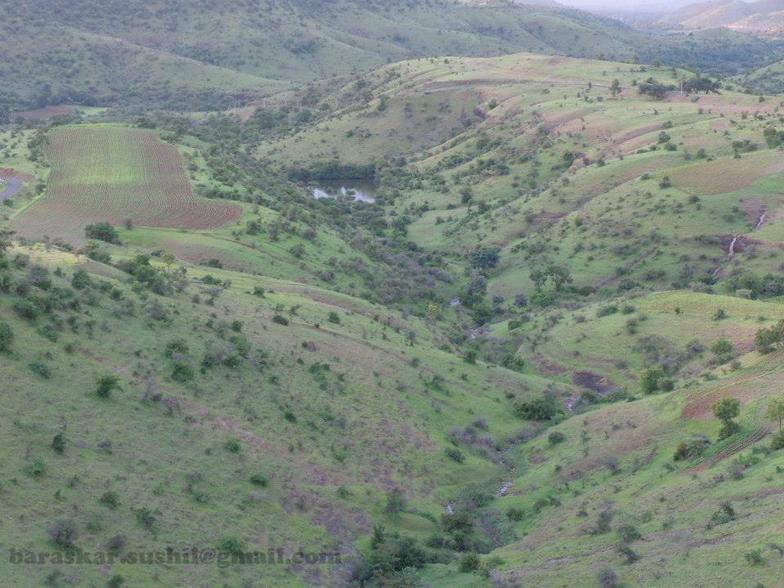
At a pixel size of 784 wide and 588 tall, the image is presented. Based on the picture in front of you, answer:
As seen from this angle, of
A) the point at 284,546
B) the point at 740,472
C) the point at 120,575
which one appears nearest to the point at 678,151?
the point at 740,472

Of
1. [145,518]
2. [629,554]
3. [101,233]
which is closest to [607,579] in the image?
[629,554]

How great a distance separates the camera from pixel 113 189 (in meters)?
104

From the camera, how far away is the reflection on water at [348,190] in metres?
146

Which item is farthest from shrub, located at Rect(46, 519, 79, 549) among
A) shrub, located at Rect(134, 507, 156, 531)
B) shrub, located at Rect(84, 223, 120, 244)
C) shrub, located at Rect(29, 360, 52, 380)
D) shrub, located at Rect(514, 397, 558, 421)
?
shrub, located at Rect(84, 223, 120, 244)

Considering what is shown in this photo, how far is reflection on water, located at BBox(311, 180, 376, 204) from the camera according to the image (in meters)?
146

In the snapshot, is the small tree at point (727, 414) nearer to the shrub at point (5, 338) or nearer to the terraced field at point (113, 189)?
the shrub at point (5, 338)

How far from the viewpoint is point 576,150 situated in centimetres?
12962

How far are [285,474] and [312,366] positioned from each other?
39.0 ft

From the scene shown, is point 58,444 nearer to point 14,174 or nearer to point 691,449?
point 691,449

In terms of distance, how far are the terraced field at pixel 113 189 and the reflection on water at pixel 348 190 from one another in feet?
105

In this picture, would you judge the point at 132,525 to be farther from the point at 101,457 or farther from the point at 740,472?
the point at 740,472

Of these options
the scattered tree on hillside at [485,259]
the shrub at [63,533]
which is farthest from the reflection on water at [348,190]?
the shrub at [63,533]

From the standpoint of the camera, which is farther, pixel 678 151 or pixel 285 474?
pixel 678 151

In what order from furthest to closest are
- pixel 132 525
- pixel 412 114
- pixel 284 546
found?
pixel 412 114 → pixel 284 546 → pixel 132 525
